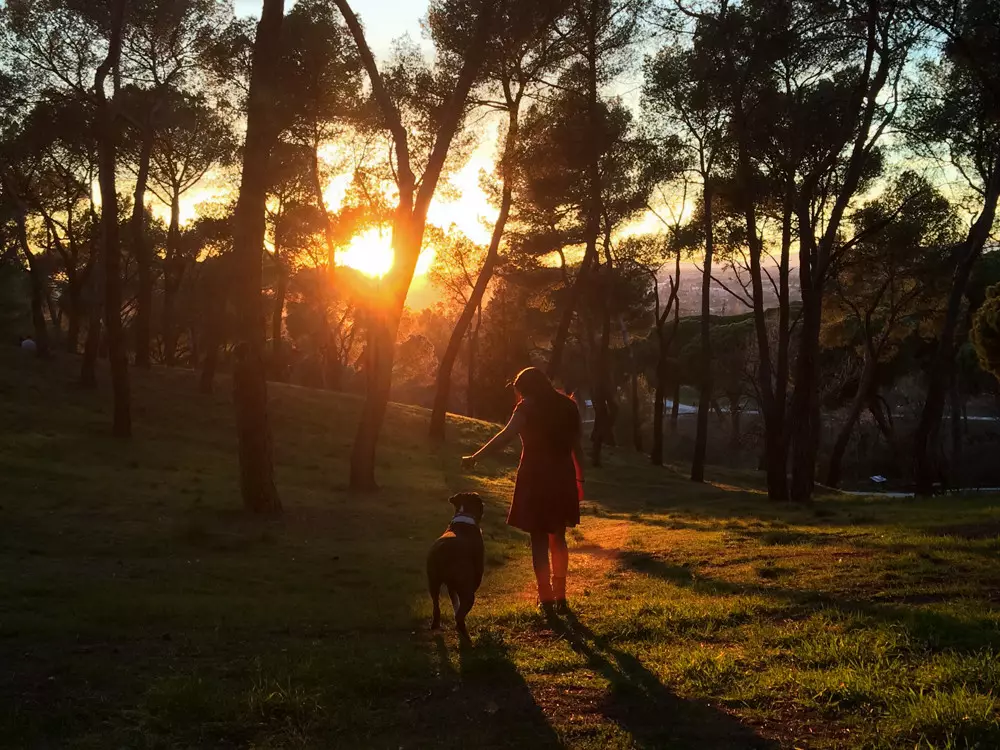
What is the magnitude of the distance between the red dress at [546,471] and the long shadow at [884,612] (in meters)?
1.75

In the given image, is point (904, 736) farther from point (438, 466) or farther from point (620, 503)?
point (438, 466)

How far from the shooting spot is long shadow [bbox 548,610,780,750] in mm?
3678

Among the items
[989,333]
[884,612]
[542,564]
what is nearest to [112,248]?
[542,564]

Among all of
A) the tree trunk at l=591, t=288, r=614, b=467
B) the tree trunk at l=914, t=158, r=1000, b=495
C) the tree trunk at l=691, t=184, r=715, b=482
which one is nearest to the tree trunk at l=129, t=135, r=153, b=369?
the tree trunk at l=591, t=288, r=614, b=467

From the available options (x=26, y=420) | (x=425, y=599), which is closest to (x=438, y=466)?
(x=26, y=420)

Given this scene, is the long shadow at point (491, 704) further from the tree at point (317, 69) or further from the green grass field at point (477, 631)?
the tree at point (317, 69)

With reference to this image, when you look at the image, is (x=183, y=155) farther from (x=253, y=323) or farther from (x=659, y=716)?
(x=659, y=716)

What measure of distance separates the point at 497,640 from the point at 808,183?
15.1 metres

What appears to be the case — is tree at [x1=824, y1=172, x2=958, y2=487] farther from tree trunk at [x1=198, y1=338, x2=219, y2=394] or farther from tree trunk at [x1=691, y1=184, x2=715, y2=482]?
tree trunk at [x1=198, y1=338, x2=219, y2=394]

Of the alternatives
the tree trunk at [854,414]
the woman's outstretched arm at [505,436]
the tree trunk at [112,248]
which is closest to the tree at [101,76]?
the tree trunk at [112,248]

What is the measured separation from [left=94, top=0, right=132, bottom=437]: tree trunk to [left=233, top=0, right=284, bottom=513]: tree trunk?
7.71 metres

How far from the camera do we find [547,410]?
22.3 feet

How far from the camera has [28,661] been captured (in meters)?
5.04

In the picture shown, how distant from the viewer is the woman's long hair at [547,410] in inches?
266
